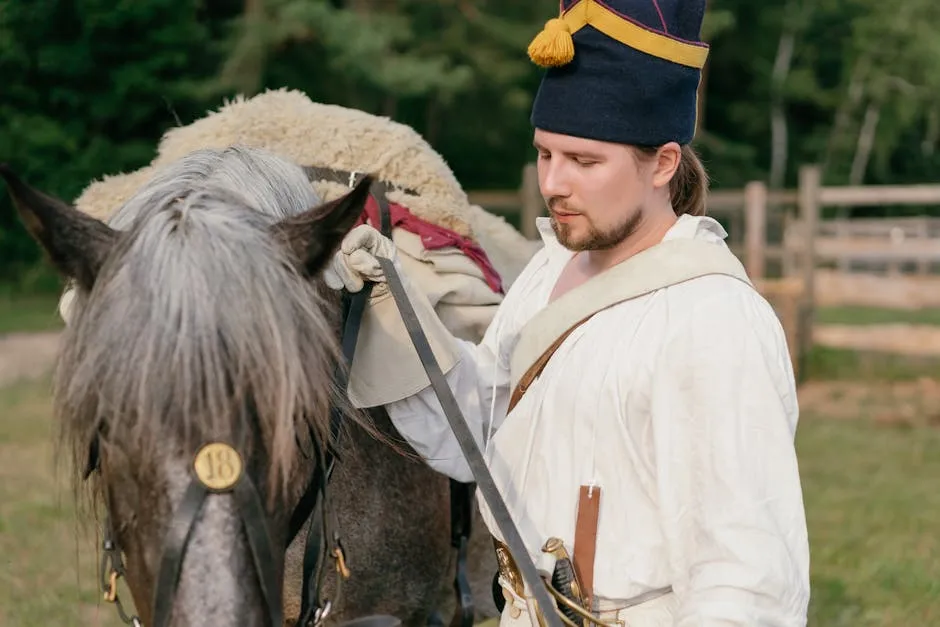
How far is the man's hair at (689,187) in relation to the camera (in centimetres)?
222

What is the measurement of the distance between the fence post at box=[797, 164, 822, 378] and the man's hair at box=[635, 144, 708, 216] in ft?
29.4

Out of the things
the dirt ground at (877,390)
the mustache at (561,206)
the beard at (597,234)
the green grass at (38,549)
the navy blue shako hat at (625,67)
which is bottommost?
the green grass at (38,549)

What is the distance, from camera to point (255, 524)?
1693 millimetres

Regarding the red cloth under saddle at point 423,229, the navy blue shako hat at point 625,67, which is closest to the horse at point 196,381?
the navy blue shako hat at point 625,67

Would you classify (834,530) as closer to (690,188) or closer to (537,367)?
(690,188)

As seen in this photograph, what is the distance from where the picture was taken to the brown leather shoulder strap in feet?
6.94

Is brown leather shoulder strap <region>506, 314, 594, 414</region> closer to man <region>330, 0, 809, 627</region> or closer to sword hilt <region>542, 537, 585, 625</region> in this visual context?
man <region>330, 0, 809, 627</region>

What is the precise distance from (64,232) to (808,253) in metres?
9.92

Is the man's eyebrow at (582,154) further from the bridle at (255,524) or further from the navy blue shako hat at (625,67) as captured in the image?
the bridle at (255,524)

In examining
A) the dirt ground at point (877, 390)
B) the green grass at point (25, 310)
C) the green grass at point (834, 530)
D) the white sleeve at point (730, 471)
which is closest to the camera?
the white sleeve at point (730, 471)

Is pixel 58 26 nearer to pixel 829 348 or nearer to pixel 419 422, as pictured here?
pixel 829 348

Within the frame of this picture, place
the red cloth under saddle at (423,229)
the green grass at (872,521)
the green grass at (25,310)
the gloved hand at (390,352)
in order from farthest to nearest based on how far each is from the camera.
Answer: the green grass at (25,310), the green grass at (872,521), the red cloth under saddle at (423,229), the gloved hand at (390,352)

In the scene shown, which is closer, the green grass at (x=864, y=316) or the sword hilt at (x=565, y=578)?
the sword hilt at (x=565, y=578)

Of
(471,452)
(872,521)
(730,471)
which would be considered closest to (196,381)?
(471,452)
